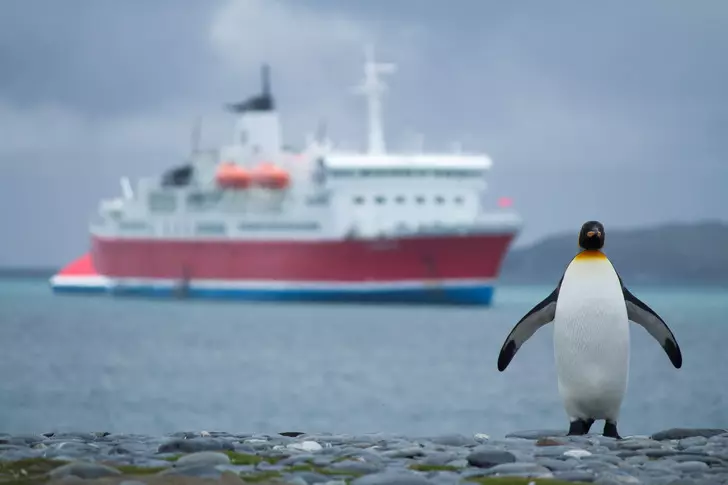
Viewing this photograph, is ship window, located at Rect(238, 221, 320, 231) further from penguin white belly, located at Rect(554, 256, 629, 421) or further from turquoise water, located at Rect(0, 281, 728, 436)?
penguin white belly, located at Rect(554, 256, 629, 421)

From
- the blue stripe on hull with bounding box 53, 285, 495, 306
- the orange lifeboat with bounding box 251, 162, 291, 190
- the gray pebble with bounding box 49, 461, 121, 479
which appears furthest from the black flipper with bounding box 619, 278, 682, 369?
the orange lifeboat with bounding box 251, 162, 291, 190

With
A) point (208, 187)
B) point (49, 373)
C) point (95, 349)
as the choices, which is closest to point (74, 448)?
point (49, 373)

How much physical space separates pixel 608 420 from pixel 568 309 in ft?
1.94

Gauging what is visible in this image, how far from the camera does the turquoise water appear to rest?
1717cm

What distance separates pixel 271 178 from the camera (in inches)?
2005

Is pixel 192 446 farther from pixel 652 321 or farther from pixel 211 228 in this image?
pixel 211 228

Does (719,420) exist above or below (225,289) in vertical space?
below

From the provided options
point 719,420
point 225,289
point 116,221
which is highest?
point 116,221

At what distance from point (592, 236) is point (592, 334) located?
1.39 feet

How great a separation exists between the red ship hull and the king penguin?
120 ft

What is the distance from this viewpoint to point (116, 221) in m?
53.8

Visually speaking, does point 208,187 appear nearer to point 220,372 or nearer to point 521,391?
point 220,372

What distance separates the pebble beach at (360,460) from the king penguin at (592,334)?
298 millimetres

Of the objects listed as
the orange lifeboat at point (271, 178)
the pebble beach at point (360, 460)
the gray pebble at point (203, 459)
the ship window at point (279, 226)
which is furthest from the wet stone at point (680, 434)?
the orange lifeboat at point (271, 178)
